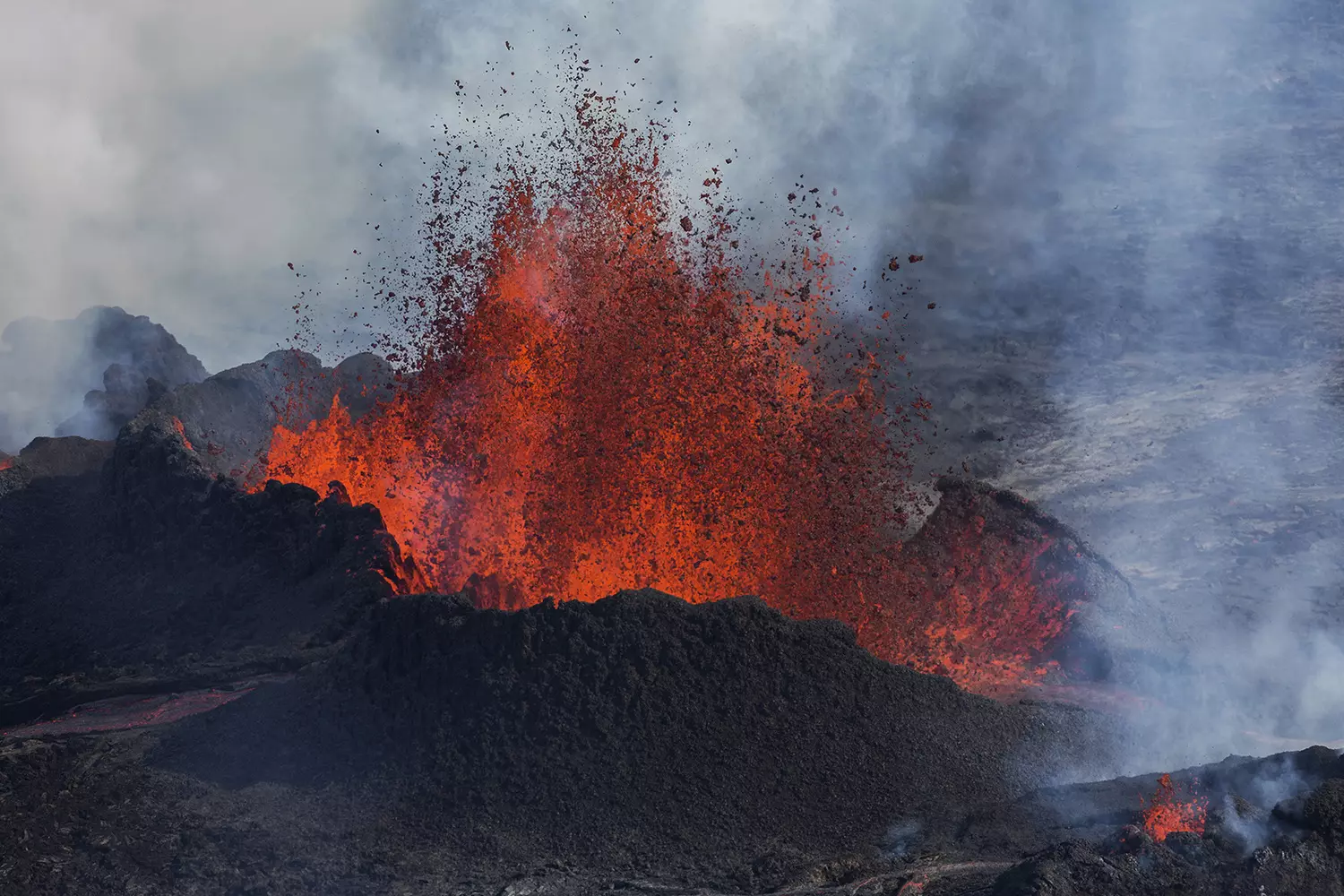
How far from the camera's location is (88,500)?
21.6m

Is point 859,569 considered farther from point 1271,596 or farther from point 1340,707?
point 1271,596

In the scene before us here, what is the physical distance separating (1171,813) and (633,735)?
4508 mm

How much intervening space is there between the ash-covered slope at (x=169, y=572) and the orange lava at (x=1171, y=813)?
908cm

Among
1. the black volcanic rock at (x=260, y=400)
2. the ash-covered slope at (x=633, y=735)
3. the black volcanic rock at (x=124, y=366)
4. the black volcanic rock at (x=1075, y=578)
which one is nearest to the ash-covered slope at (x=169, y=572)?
the black volcanic rock at (x=260, y=400)

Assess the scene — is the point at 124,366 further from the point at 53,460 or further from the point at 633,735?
the point at 633,735

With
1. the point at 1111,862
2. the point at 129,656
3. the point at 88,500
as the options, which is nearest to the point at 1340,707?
the point at 1111,862

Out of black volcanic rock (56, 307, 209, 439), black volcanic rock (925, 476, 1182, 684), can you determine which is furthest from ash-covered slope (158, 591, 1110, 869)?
black volcanic rock (56, 307, 209, 439)

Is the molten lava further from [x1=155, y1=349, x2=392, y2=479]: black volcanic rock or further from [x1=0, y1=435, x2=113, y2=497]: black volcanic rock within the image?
[x1=0, y1=435, x2=113, y2=497]: black volcanic rock

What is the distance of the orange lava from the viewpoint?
415 inches

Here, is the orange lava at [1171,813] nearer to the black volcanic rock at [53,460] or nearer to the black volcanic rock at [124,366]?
the black volcanic rock at [53,460]

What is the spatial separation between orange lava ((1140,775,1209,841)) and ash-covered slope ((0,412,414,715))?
9.08 m

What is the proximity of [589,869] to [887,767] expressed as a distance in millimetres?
2946

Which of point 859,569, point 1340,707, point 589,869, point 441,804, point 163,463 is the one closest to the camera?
point 589,869

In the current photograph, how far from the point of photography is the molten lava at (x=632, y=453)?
1730 centimetres
